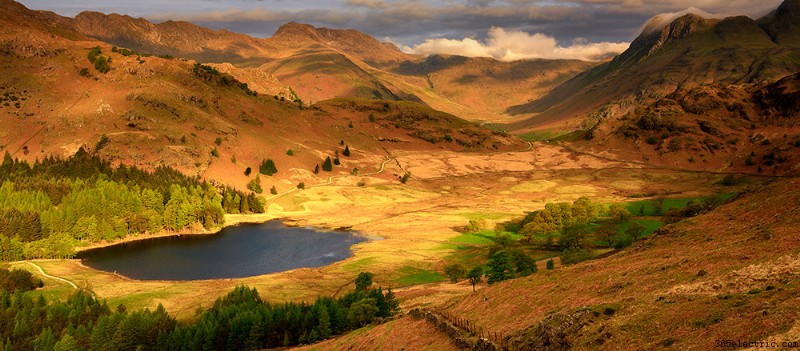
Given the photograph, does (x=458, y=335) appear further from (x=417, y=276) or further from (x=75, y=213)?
(x=75, y=213)

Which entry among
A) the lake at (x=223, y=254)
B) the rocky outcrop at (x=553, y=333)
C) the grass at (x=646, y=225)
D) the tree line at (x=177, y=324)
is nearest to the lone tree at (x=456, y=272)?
the tree line at (x=177, y=324)

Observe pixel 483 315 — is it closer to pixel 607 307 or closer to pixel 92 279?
pixel 607 307

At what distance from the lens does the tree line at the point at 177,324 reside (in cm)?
8794

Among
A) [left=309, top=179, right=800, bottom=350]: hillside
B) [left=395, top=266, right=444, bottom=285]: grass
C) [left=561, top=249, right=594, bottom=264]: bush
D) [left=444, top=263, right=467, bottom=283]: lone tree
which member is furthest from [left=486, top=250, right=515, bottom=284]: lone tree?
[left=309, top=179, right=800, bottom=350]: hillside

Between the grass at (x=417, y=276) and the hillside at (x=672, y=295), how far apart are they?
52.9 metres

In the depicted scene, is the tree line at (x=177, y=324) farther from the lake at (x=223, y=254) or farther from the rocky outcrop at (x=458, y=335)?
the lake at (x=223, y=254)

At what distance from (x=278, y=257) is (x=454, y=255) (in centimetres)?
5435

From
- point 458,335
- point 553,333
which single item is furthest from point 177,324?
point 553,333

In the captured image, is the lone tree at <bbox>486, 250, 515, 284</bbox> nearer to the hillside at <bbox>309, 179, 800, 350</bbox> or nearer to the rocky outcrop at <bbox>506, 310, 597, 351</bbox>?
the hillside at <bbox>309, 179, 800, 350</bbox>

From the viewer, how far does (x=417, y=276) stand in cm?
13400

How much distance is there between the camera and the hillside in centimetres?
3641

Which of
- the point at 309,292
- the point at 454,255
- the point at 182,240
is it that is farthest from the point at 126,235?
the point at 454,255

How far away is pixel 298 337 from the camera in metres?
94.8

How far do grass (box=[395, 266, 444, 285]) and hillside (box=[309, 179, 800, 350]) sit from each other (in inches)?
2082
